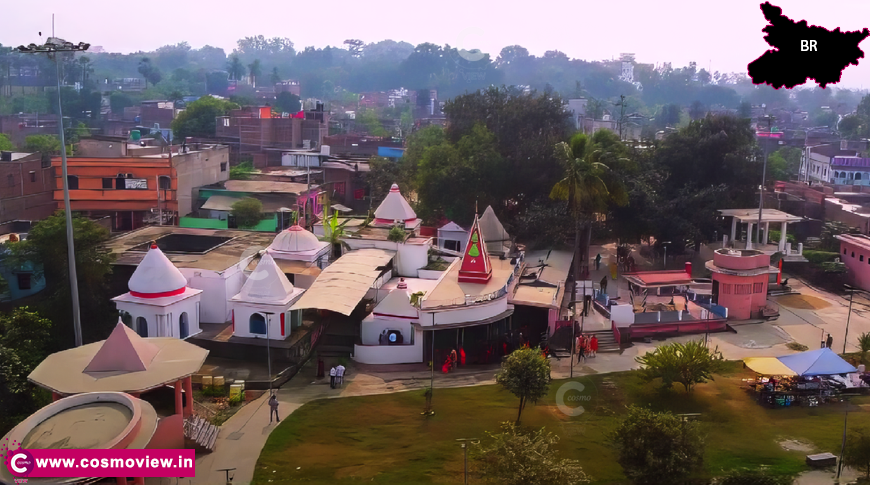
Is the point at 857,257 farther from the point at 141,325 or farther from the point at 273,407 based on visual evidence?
the point at 141,325

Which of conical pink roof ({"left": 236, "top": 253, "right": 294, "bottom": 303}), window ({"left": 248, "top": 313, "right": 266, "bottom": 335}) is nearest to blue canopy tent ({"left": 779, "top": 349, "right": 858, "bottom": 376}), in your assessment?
conical pink roof ({"left": 236, "top": 253, "right": 294, "bottom": 303})

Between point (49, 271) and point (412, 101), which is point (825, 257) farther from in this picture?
point (412, 101)

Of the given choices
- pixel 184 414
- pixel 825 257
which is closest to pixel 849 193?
pixel 825 257

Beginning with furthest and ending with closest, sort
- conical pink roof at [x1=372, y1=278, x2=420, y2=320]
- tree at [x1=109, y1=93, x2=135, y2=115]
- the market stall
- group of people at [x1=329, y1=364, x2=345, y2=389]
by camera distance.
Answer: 1. tree at [x1=109, y1=93, x2=135, y2=115]
2. conical pink roof at [x1=372, y1=278, x2=420, y2=320]
3. group of people at [x1=329, y1=364, x2=345, y2=389]
4. the market stall

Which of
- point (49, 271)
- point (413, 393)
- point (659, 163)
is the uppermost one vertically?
point (659, 163)

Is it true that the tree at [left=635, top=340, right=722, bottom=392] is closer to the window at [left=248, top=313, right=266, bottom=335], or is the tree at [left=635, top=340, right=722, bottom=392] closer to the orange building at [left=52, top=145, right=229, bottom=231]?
the window at [left=248, top=313, right=266, bottom=335]

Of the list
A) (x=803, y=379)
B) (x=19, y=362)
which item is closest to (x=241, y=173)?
(x=19, y=362)
